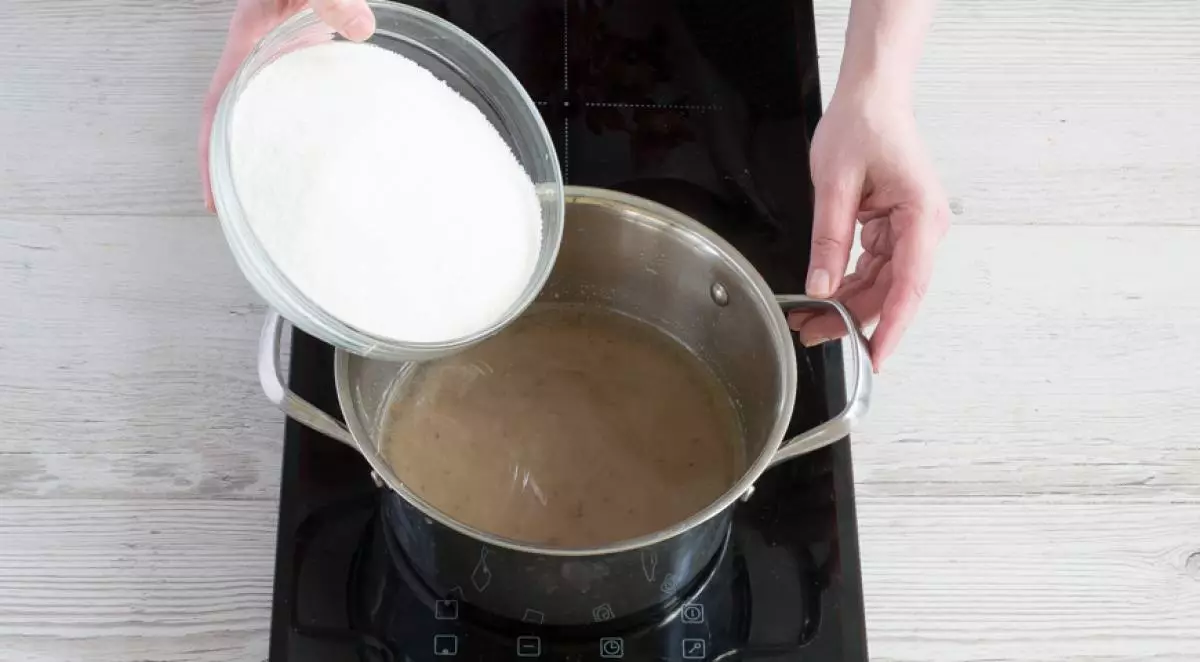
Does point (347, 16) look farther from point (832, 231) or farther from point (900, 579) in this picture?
point (900, 579)

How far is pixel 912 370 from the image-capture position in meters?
0.74

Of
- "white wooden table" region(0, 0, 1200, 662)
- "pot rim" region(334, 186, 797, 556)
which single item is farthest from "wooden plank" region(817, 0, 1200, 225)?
"pot rim" region(334, 186, 797, 556)

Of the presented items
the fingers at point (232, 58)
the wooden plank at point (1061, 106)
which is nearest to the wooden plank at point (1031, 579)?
the wooden plank at point (1061, 106)

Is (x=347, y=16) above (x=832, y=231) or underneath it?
above

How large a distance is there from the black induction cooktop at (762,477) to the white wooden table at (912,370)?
1.5 inches

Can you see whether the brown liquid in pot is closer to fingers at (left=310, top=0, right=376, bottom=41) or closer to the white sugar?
the white sugar

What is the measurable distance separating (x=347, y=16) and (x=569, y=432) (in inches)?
11.1

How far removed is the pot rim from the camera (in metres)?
0.49

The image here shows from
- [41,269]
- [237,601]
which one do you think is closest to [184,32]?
[41,269]

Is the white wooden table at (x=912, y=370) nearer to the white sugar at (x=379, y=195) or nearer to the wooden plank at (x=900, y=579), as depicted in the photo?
the wooden plank at (x=900, y=579)

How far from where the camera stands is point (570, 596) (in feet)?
1.86

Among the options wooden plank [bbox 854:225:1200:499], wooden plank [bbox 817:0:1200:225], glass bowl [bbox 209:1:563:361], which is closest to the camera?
glass bowl [bbox 209:1:563:361]

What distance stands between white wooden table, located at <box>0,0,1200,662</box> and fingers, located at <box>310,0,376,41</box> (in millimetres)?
279

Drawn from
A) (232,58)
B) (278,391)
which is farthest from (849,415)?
(232,58)
